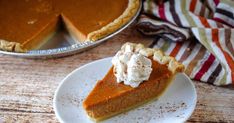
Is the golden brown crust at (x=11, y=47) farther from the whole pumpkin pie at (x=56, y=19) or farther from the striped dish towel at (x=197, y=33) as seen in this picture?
the striped dish towel at (x=197, y=33)

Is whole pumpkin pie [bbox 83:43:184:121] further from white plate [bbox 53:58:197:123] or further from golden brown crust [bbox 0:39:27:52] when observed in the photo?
golden brown crust [bbox 0:39:27:52]

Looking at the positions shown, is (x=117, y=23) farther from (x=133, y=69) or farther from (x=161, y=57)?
(x=133, y=69)

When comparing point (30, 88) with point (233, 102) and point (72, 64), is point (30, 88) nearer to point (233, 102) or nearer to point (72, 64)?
point (72, 64)

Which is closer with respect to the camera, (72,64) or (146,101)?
(146,101)

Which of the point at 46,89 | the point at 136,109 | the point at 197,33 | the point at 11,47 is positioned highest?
the point at 11,47

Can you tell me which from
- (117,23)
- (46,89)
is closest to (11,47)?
(46,89)

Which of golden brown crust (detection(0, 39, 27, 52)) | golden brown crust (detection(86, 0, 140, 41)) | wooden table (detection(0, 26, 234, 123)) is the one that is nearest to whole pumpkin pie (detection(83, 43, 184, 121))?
wooden table (detection(0, 26, 234, 123))

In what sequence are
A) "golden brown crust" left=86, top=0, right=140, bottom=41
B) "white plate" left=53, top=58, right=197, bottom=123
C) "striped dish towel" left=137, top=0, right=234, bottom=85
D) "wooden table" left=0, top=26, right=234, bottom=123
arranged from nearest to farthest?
"white plate" left=53, top=58, right=197, bottom=123
"wooden table" left=0, top=26, right=234, bottom=123
"striped dish towel" left=137, top=0, right=234, bottom=85
"golden brown crust" left=86, top=0, right=140, bottom=41

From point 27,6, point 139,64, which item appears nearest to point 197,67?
point 139,64
